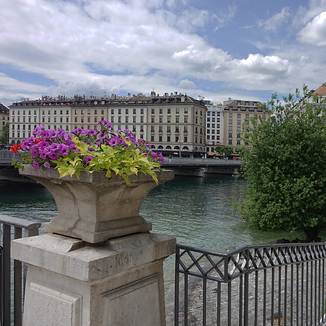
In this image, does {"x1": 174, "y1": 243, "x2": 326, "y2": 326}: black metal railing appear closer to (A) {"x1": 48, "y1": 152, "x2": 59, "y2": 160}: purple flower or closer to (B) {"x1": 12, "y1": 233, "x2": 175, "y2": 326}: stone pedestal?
(B) {"x1": 12, "y1": 233, "x2": 175, "y2": 326}: stone pedestal

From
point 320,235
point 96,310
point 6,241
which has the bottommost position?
point 320,235

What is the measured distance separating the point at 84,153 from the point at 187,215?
991 inches

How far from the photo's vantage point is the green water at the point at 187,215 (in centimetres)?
1950

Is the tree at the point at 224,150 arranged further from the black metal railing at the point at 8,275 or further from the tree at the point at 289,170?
the black metal railing at the point at 8,275

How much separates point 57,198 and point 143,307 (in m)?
0.98

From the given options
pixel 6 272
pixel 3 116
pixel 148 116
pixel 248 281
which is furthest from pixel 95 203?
pixel 3 116

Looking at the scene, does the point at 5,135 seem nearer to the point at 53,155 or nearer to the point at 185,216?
the point at 185,216

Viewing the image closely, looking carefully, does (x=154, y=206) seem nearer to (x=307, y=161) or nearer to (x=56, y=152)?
(x=307, y=161)

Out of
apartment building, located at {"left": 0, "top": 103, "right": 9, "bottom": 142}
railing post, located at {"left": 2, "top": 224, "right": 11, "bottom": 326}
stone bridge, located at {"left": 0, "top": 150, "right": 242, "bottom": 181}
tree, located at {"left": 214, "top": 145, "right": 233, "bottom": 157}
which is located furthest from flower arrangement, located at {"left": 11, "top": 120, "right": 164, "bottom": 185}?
apartment building, located at {"left": 0, "top": 103, "right": 9, "bottom": 142}

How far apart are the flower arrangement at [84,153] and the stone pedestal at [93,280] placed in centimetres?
49

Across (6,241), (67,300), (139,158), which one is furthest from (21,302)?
(139,158)

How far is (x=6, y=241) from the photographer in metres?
3.09

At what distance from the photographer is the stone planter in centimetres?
225

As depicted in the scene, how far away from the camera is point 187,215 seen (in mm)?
27016
